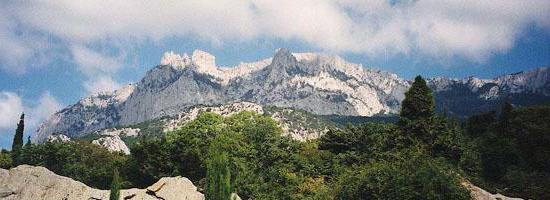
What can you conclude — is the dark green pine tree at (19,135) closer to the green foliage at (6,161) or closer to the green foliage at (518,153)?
the green foliage at (6,161)

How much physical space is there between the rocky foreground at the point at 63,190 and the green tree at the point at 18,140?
57529 mm

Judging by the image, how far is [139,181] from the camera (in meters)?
68.8

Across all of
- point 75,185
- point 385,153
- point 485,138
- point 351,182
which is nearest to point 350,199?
point 351,182

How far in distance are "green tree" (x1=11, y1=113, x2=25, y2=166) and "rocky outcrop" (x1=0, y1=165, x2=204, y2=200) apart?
2264 inches

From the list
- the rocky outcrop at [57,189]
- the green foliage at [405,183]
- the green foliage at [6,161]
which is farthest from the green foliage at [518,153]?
the green foliage at [6,161]

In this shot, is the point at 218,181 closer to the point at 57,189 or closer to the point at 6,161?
the point at 57,189

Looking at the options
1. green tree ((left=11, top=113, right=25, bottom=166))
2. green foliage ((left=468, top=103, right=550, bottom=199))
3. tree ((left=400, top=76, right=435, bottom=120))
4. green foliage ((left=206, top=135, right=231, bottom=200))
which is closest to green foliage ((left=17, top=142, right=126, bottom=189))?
green tree ((left=11, top=113, right=25, bottom=166))

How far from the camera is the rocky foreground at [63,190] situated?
159ft

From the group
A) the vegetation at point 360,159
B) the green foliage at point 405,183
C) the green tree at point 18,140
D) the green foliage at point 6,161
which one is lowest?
the green foliage at point 405,183

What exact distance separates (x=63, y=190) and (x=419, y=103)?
42435 mm

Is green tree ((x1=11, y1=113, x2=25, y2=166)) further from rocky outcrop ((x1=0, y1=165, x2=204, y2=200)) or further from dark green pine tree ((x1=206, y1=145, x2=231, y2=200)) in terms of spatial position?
dark green pine tree ((x1=206, y1=145, x2=231, y2=200))

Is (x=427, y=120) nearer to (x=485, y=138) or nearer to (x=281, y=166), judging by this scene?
(x=281, y=166)

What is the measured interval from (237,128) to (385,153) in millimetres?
32478

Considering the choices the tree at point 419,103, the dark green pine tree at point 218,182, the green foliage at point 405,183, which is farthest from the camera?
the tree at point 419,103
